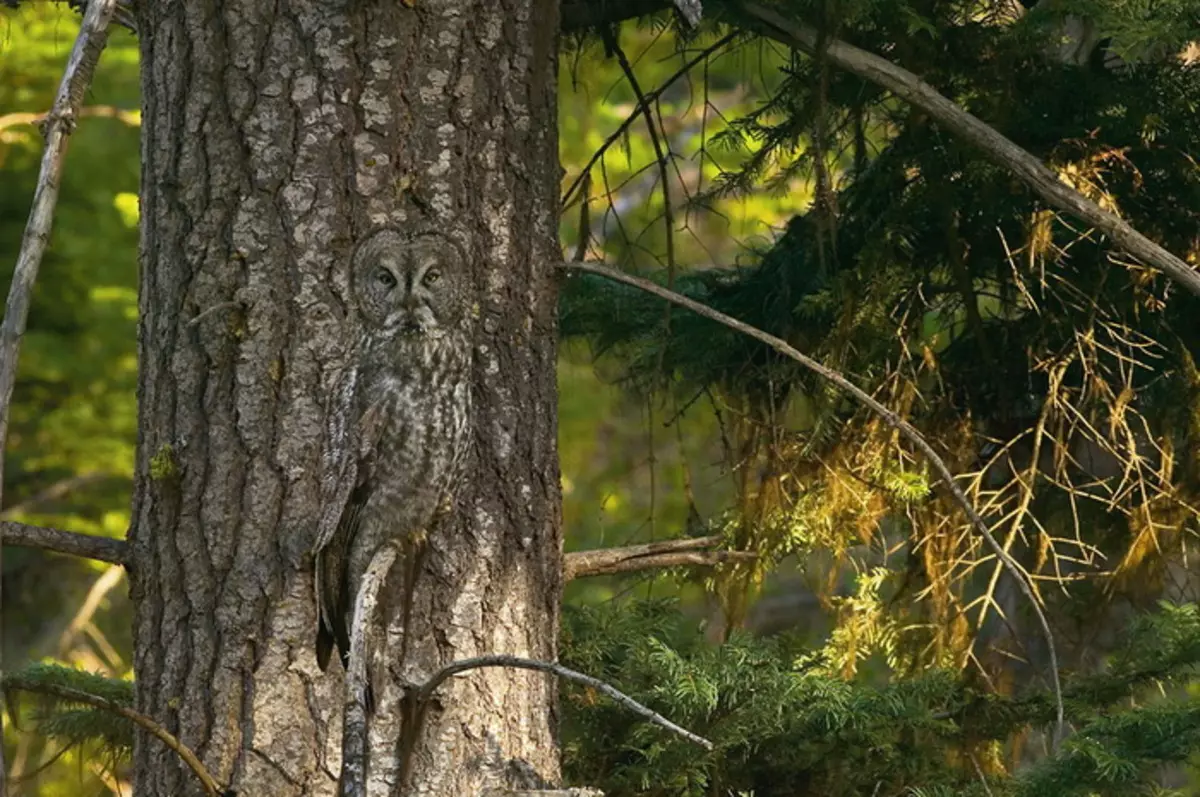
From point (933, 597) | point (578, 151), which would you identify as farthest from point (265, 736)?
point (578, 151)

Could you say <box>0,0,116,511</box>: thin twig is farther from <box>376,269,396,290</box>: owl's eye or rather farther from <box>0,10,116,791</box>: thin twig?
<box>376,269,396,290</box>: owl's eye

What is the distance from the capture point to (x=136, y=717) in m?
2.77

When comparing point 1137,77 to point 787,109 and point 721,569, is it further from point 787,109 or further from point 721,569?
point 721,569

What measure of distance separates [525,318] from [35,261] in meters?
1.10

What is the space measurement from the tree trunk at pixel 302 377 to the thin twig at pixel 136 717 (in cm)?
7

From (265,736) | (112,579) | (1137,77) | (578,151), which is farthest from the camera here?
(578,151)

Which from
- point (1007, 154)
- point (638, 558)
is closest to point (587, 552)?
point (638, 558)

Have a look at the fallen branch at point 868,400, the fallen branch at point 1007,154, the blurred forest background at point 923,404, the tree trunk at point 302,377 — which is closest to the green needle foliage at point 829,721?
the blurred forest background at point 923,404

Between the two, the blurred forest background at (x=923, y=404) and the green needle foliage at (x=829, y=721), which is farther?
the blurred forest background at (x=923, y=404)

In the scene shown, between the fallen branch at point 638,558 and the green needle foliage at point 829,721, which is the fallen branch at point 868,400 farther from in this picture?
the fallen branch at point 638,558

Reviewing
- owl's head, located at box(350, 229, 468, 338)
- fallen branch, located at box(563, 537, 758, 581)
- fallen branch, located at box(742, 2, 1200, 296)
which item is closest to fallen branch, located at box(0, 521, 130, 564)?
owl's head, located at box(350, 229, 468, 338)

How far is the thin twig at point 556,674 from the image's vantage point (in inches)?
92.7

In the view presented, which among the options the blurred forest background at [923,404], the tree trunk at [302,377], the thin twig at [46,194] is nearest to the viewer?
the thin twig at [46,194]

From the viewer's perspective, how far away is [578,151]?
1121 centimetres
